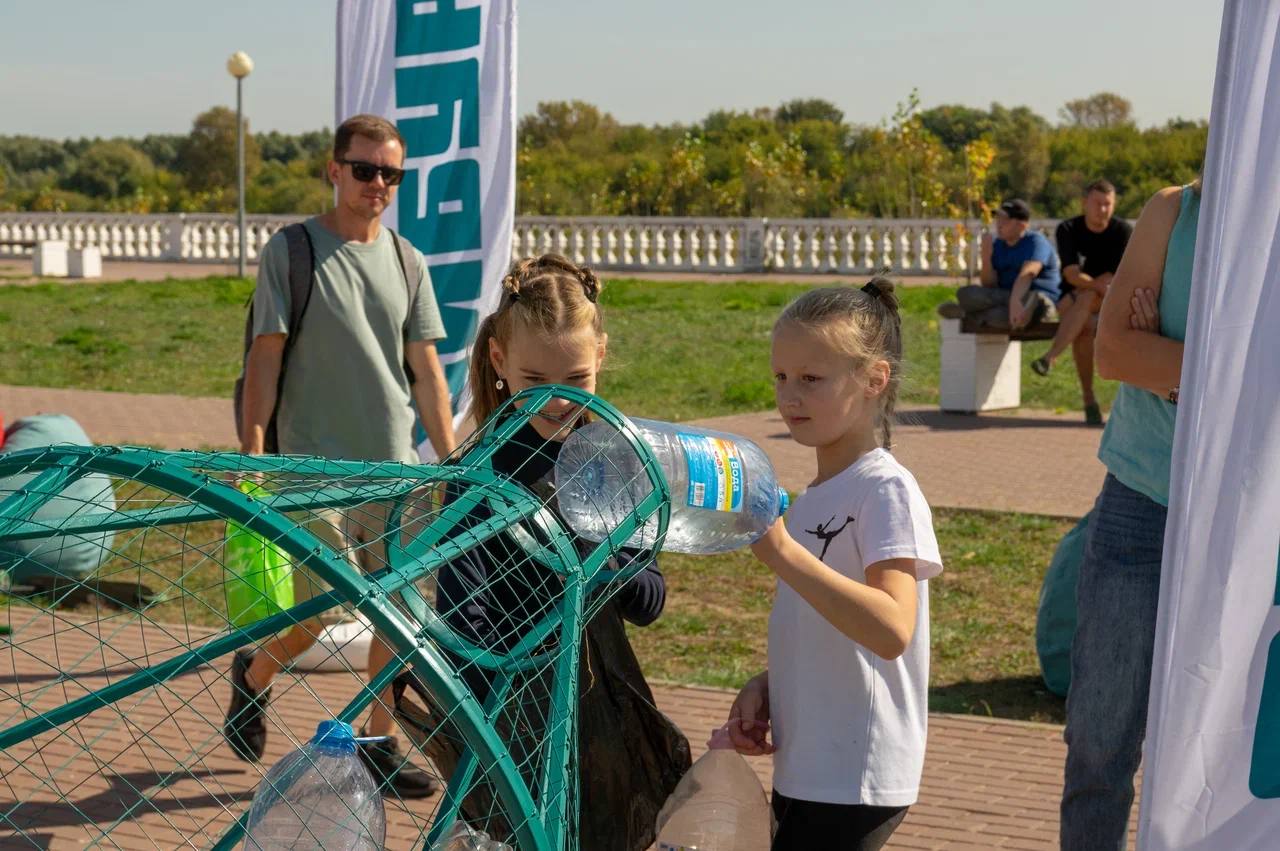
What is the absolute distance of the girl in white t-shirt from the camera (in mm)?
2846

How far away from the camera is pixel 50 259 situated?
33938 mm

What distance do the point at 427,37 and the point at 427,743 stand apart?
4.39 metres

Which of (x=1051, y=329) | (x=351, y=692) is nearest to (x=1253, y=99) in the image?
(x=351, y=692)

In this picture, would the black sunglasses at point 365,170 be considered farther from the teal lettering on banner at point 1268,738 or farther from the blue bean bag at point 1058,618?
the teal lettering on banner at point 1268,738

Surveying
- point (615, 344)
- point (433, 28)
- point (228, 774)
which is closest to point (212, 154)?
point (615, 344)

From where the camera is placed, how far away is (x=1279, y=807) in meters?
2.26

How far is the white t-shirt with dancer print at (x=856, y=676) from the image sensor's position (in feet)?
9.34

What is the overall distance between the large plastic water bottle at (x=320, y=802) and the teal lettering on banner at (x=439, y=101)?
14.2 ft

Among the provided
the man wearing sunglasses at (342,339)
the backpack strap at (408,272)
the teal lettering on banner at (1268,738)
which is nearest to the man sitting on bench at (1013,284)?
the backpack strap at (408,272)

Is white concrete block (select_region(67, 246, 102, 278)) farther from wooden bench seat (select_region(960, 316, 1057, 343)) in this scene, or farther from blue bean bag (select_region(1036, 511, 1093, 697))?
blue bean bag (select_region(1036, 511, 1093, 697))

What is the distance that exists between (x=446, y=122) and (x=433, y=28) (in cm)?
37

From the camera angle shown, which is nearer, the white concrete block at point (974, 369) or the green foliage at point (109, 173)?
the white concrete block at point (974, 369)

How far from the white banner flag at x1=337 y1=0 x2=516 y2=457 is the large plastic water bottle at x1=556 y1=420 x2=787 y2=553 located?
396cm

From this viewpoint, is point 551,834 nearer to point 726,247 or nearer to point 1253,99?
point 1253,99
